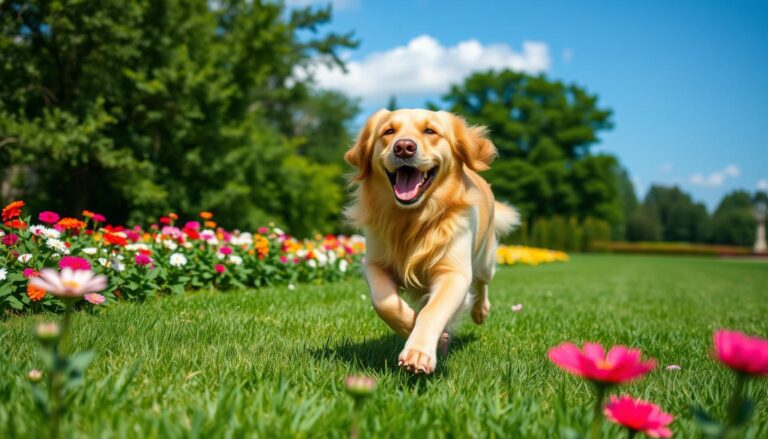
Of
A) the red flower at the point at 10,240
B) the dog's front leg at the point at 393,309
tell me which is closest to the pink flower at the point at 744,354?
the dog's front leg at the point at 393,309

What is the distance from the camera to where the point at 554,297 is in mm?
7711

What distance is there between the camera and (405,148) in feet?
10.0

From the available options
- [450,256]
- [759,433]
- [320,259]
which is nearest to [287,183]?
[320,259]

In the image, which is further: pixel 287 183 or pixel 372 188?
pixel 287 183

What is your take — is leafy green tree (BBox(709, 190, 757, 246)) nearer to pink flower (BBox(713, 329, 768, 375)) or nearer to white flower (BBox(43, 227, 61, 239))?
white flower (BBox(43, 227, 61, 239))

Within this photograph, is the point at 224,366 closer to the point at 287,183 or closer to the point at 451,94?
the point at 287,183

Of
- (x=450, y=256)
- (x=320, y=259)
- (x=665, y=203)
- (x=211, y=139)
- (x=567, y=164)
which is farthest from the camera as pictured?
(x=665, y=203)

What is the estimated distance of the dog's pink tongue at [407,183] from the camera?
3150 mm

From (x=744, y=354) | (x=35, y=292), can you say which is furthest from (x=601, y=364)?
(x=35, y=292)

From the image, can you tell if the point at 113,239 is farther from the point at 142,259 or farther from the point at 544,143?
the point at 544,143

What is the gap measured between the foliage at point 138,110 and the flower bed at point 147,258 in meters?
8.93

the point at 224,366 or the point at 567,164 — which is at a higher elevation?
the point at 567,164

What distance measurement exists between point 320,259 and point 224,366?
5.07 m

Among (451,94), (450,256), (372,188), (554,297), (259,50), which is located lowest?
(554,297)
